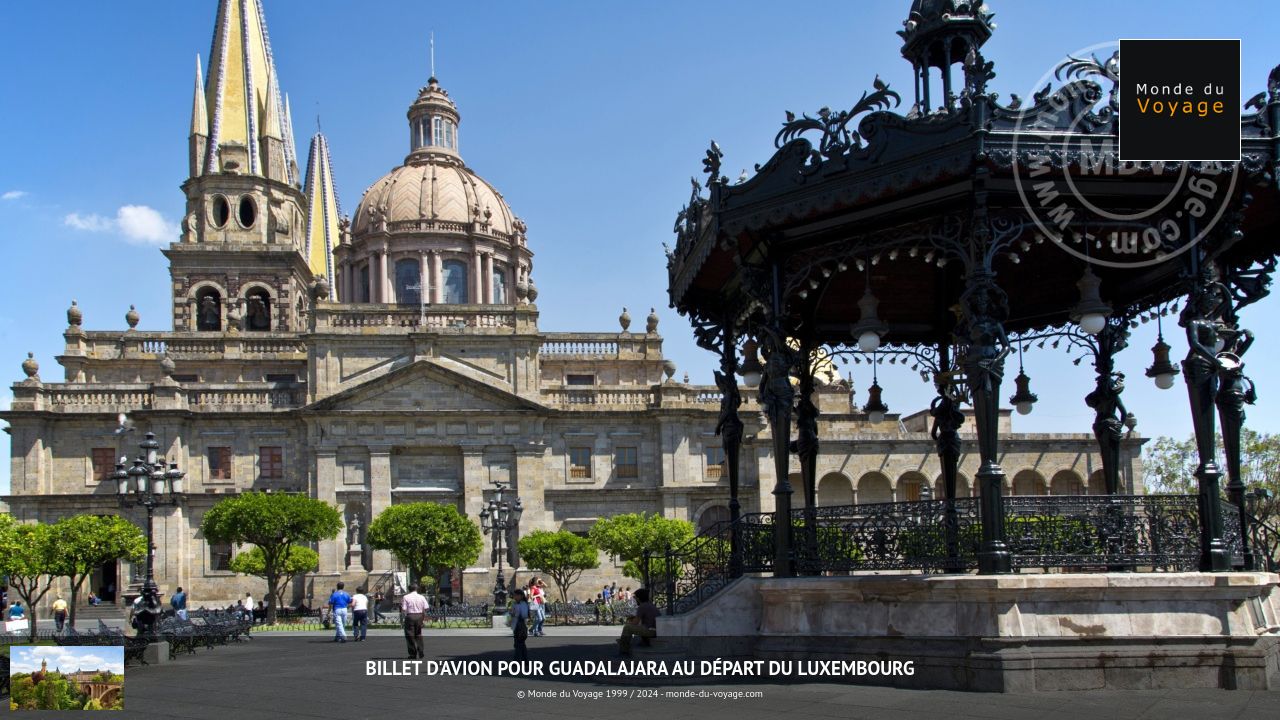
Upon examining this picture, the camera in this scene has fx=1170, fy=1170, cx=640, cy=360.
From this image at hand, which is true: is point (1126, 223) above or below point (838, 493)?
above

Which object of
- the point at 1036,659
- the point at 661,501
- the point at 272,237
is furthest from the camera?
the point at 272,237

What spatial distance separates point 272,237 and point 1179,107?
49.9m

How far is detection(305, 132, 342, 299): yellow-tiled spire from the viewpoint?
8996 centimetres

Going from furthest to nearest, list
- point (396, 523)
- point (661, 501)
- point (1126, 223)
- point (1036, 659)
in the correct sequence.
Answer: point (661, 501) < point (396, 523) < point (1126, 223) < point (1036, 659)

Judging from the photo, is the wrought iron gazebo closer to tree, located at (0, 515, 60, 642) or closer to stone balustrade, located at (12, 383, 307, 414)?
tree, located at (0, 515, 60, 642)

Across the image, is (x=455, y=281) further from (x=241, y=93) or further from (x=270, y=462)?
(x=270, y=462)

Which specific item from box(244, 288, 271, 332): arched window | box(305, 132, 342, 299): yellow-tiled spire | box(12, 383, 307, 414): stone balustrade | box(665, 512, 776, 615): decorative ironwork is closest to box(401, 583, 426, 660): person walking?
box(665, 512, 776, 615): decorative ironwork

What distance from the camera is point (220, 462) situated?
47.0 metres

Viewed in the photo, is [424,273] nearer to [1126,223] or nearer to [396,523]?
[396,523]

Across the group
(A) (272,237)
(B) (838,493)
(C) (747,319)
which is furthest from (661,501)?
(C) (747,319)

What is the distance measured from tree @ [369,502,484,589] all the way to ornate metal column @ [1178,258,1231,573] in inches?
1220

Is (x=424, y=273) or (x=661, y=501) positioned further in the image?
(x=424, y=273)

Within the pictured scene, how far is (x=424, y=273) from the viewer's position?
5625 cm

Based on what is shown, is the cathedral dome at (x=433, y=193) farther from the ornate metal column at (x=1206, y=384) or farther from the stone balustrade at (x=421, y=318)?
the ornate metal column at (x=1206, y=384)
